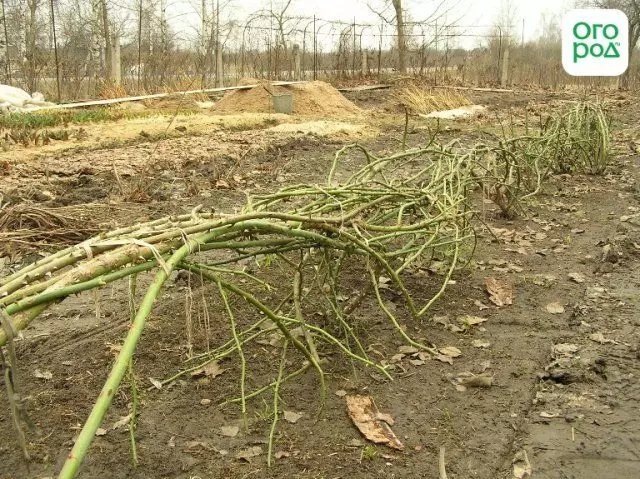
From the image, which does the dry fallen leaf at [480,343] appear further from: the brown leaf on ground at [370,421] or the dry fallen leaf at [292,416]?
the dry fallen leaf at [292,416]

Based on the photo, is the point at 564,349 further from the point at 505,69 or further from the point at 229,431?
the point at 505,69

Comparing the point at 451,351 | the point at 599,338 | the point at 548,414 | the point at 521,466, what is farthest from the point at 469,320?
the point at 521,466

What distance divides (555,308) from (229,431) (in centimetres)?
218

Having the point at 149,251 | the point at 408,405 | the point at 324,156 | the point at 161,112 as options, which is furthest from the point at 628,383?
the point at 161,112

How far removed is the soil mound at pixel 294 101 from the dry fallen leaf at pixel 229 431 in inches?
457

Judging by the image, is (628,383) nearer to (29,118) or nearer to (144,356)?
(144,356)

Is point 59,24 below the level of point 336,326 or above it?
above

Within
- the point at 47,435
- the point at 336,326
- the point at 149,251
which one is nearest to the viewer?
the point at 149,251

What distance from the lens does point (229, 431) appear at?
2590mm

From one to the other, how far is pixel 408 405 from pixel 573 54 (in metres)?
7.24

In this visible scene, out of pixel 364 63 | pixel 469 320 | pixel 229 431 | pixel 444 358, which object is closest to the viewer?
pixel 229 431

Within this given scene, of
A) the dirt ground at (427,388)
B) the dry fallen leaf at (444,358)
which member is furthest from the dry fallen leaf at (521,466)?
the dry fallen leaf at (444,358)

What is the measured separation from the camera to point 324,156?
27.8 ft

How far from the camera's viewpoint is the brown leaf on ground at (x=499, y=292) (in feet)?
12.8
